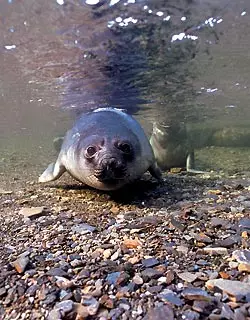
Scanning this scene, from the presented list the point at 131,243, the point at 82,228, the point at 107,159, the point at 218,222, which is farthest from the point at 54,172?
the point at 218,222

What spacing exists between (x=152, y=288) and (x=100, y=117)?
13.0 feet

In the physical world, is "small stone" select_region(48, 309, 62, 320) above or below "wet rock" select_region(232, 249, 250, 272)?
above

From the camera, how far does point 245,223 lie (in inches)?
127

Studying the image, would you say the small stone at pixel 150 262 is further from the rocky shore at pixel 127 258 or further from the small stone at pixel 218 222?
the small stone at pixel 218 222

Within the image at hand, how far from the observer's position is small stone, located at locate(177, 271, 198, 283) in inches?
86.7

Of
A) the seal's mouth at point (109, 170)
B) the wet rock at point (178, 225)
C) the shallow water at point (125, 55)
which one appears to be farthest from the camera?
the shallow water at point (125, 55)

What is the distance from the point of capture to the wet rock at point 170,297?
76.5 inches

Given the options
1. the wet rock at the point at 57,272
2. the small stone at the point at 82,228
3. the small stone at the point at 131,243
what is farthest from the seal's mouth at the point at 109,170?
the wet rock at the point at 57,272

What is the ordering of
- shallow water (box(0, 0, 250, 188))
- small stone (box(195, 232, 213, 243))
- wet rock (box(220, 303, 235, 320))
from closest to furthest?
wet rock (box(220, 303, 235, 320)), small stone (box(195, 232, 213, 243)), shallow water (box(0, 0, 250, 188))

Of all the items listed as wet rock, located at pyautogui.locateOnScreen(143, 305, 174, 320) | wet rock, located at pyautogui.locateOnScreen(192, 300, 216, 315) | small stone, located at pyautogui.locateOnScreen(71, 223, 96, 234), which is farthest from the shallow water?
wet rock, located at pyautogui.locateOnScreen(192, 300, 216, 315)

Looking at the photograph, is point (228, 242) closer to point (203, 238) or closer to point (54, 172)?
point (203, 238)

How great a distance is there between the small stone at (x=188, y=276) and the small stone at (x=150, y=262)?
9.7 inches

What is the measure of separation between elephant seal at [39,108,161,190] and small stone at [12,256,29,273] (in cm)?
167

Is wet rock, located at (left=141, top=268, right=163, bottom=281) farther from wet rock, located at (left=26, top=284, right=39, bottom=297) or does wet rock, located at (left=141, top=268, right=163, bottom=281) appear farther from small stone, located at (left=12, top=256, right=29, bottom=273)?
small stone, located at (left=12, top=256, right=29, bottom=273)
